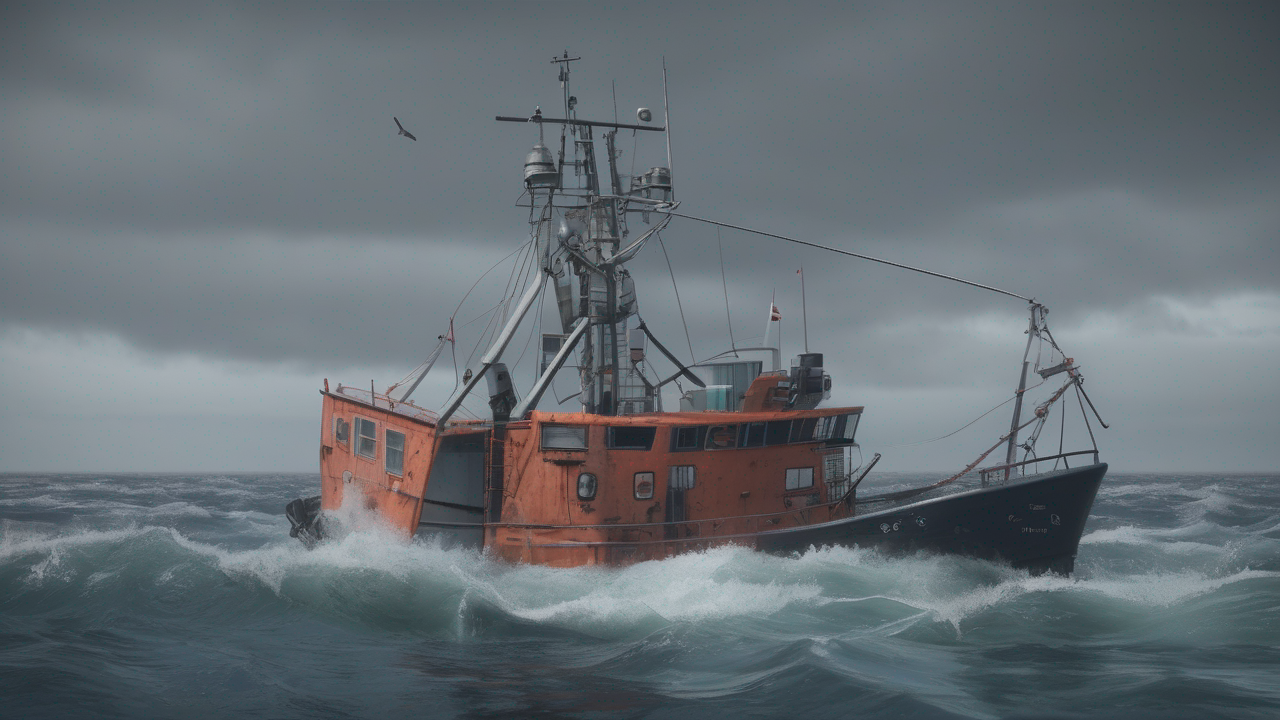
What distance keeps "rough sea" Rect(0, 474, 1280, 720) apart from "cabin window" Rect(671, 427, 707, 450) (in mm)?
2546

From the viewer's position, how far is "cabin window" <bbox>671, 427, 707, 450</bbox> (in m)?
19.9

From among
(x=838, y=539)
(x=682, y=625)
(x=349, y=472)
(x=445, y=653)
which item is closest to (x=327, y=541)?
(x=349, y=472)

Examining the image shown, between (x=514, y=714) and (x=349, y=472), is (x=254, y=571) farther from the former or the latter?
(x=514, y=714)

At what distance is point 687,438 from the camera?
65.7 ft

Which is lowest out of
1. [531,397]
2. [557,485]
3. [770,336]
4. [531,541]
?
[531,541]

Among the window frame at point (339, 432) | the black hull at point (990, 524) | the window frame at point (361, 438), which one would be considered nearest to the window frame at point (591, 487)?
the black hull at point (990, 524)

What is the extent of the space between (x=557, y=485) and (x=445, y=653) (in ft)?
19.9

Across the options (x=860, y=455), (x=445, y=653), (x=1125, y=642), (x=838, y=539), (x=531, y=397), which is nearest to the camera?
(x=445, y=653)

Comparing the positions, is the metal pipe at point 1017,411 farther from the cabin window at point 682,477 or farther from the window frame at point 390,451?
the window frame at point 390,451

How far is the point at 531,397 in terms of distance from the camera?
20641 mm

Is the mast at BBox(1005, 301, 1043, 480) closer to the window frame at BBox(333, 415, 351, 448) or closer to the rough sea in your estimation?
the rough sea

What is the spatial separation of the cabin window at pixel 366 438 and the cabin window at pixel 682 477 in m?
8.12

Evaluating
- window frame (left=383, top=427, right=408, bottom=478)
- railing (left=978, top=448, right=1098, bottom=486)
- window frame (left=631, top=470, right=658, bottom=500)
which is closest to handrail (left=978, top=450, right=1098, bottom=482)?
railing (left=978, top=448, right=1098, bottom=486)

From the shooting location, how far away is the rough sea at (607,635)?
1153 centimetres
